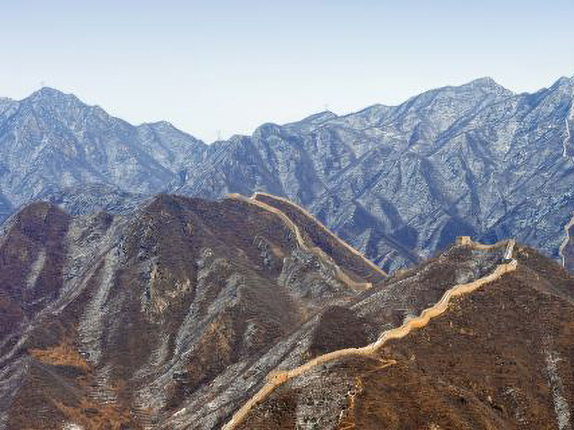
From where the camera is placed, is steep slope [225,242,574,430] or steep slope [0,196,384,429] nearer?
steep slope [225,242,574,430]

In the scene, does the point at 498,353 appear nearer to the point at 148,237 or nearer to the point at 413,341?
the point at 413,341

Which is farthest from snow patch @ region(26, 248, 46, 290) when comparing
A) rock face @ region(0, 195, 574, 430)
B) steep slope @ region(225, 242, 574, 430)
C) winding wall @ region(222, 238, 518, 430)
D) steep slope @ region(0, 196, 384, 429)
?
steep slope @ region(225, 242, 574, 430)

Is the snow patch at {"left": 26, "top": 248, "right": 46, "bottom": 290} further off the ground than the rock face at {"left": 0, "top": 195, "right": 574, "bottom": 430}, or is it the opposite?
the snow patch at {"left": 26, "top": 248, "right": 46, "bottom": 290}

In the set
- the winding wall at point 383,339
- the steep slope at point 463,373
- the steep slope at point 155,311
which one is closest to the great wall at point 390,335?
the winding wall at point 383,339

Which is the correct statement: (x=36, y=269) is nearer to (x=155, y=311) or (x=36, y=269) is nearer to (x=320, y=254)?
(x=155, y=311)

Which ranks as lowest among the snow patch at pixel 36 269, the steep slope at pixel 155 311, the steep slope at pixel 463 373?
the steep slope at pixel 463 373

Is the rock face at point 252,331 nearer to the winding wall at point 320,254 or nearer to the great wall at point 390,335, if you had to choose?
the great wall at point 390,335

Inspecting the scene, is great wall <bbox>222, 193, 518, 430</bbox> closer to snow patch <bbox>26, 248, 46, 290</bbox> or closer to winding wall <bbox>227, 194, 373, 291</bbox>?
winding wall <bbox>227, 194, 373, 291</bbox>

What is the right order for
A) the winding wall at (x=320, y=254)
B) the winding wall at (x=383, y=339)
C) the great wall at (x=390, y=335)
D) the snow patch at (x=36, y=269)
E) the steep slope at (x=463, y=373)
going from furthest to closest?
the snow patch at (x=36, y=269)
the winding wall at (x=320, y=254)
the great wall at (x=390, y=335)
the winding wall at (x=383, y=339)
the steep slope at (x=463, y=373)
